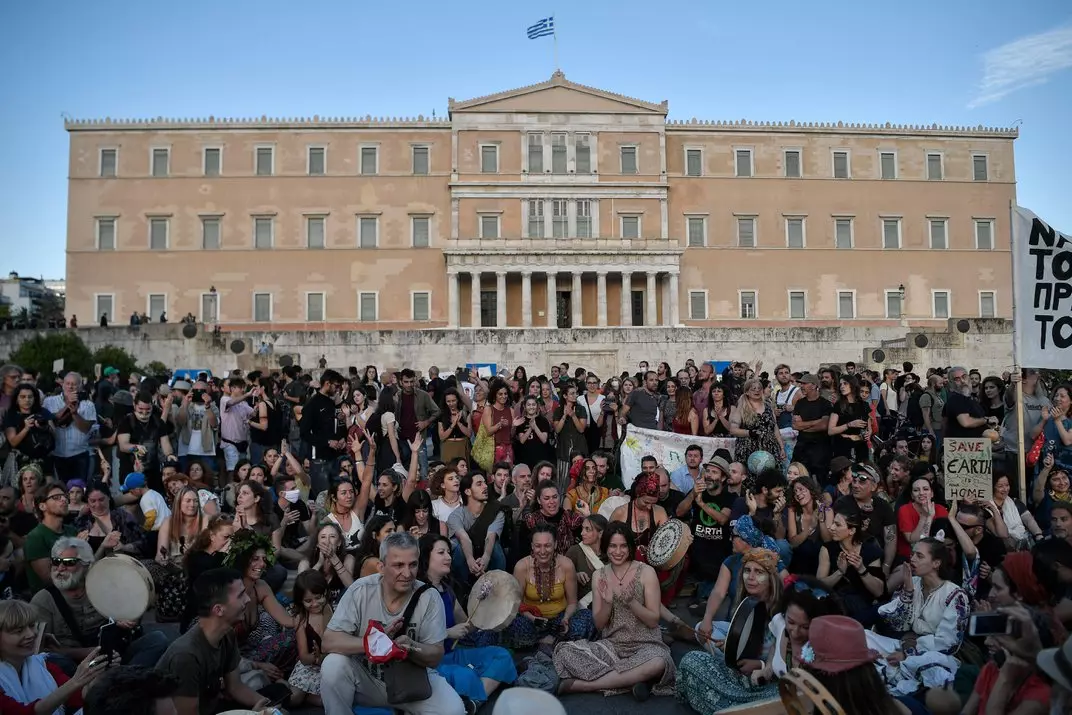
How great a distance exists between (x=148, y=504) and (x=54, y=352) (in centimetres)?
2236

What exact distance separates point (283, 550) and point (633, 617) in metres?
3.23

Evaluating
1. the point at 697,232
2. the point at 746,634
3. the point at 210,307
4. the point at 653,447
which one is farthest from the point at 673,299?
the point at 746,634

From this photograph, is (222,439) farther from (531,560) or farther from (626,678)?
(626,678)

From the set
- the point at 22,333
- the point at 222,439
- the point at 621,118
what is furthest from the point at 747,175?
the point at 222,439

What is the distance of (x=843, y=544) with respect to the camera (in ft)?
19.2

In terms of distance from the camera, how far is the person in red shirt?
365 cm

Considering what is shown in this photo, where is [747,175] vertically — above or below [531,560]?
above

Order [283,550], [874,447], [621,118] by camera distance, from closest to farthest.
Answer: [283,550] < [874,447] < [621,118]

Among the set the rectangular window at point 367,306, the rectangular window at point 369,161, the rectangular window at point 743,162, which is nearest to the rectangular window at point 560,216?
the rectangular window at point 369,161

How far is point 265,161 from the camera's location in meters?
39.2

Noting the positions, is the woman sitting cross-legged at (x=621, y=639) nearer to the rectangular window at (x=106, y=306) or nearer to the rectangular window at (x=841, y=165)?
the rectangular window at (x=106, y=306)

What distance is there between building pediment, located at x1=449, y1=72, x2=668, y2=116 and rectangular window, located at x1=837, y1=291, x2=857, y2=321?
1234 centimetres

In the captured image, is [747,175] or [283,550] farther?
[747,175]

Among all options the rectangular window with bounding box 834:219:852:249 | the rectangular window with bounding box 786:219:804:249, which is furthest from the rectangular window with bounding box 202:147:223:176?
the rectangular window with bounding box 834:219:852:249
